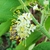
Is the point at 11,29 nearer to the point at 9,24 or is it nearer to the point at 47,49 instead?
the point at 9,24

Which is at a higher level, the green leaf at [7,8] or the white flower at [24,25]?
the green leaf at [7,8]

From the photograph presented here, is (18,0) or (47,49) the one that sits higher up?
(18,0)

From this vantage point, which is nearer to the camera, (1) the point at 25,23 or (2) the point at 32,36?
(1) the point at 25,23

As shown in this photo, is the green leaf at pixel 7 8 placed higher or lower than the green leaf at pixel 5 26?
higher

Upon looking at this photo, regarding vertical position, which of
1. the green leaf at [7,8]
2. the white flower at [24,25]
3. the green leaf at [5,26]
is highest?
the green leaf at [7,8]

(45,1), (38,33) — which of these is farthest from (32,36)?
(45,1)

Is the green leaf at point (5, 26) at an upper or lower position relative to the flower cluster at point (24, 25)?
upper

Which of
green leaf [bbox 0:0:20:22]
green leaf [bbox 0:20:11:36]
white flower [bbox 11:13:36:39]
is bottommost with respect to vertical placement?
white flower [bbox 11:13:36:39]

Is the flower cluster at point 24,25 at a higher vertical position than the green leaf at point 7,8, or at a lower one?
lower
